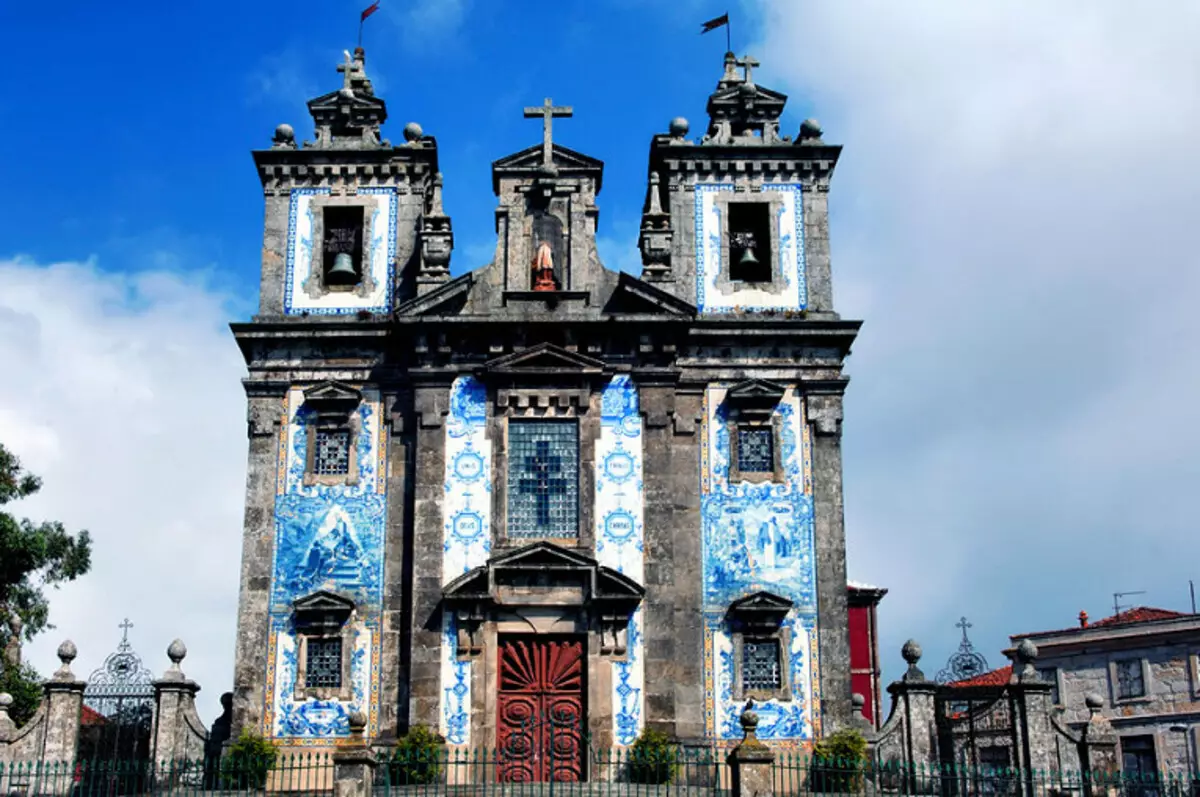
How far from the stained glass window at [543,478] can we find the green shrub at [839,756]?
5671 millimetres

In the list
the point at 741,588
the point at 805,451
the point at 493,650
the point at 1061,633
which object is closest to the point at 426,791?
the point at 493,650

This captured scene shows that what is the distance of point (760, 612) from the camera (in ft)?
85.0

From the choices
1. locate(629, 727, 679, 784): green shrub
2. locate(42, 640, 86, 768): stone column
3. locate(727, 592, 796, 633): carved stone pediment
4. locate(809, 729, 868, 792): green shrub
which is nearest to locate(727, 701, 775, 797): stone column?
locate(809, 729, 868, 792): green shrub

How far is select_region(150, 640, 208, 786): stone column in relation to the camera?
2530 cm

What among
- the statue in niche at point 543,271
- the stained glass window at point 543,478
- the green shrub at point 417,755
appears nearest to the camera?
the green shrub at point 417,755

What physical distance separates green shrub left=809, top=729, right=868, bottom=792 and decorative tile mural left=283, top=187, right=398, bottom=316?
1147 centimetres

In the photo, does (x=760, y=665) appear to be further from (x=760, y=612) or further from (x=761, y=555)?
(x=761, y=555)

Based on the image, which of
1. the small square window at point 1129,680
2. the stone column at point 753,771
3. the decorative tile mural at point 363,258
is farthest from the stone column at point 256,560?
the small square window at point 1129,680

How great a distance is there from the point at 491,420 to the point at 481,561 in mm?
2637

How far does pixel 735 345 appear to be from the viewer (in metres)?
27.7

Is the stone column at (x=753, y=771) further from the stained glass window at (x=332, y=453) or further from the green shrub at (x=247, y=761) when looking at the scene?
the stained glass window at (x=332, y=453)

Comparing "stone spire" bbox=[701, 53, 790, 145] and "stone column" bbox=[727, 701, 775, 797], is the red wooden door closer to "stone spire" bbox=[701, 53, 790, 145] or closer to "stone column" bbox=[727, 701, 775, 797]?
"stone column" bbox=[727, 701, 775, 797]

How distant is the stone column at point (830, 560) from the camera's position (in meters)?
25.7

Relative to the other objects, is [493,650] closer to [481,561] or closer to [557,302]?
[481,561]
